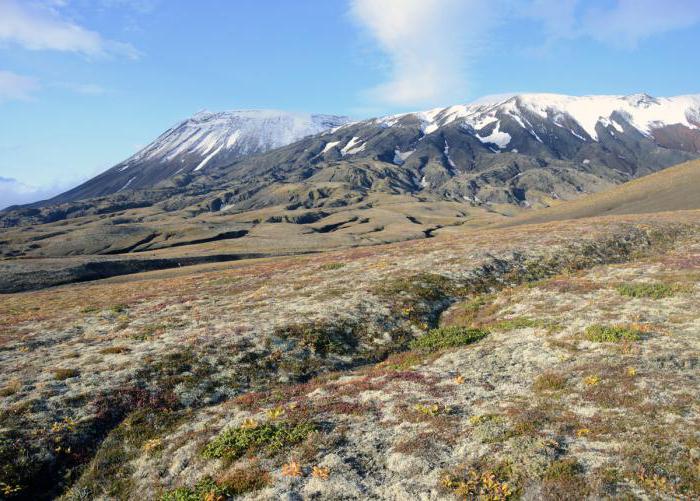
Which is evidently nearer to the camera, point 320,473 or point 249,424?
point 320,473

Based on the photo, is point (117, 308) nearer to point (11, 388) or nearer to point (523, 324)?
point (11, 388)

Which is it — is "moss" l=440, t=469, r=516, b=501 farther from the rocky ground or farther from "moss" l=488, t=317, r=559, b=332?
"moss" l=488, t=317, r=559, b=332

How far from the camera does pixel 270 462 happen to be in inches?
538

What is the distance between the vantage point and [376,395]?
1778 centimetres

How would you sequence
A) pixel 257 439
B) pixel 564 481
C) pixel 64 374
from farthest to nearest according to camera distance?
pixel 64 374, pixel 257 439, pixel 564 481

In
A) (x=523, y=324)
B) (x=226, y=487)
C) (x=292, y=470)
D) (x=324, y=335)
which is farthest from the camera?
(x=324, y=335)

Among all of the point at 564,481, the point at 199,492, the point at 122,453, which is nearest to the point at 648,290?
the point at 564,481

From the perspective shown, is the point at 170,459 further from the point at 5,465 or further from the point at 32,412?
the point at 32,412

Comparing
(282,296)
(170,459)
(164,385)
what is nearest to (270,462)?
(170,459)

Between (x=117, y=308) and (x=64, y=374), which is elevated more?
(x=64, y=374)

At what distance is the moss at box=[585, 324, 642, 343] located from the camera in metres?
19.8

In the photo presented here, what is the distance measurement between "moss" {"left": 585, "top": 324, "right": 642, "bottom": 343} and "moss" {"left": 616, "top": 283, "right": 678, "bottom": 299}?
650cm

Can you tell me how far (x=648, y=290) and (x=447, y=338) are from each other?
42.7 feet

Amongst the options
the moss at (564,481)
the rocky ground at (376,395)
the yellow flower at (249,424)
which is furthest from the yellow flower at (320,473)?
the moss at (564,481)
